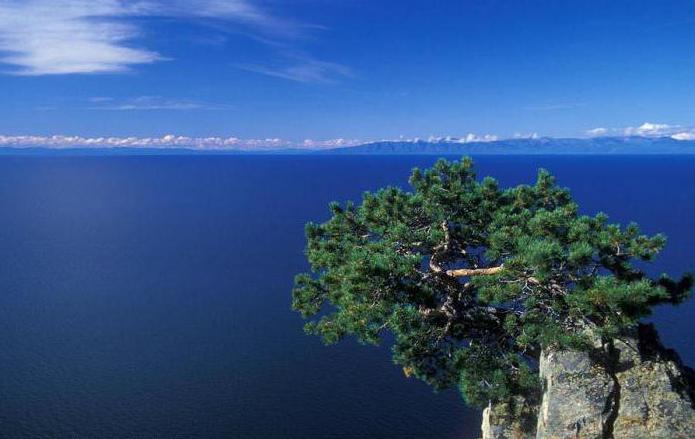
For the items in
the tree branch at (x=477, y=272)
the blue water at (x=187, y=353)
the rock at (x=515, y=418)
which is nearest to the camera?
the tree branch at (x=477, y=272)

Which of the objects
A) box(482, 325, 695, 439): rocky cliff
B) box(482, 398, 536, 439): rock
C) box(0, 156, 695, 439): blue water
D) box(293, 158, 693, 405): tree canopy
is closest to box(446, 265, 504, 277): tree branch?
box(293, 158, 693, 405): tree canopy

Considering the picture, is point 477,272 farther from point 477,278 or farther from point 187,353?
point 187,353

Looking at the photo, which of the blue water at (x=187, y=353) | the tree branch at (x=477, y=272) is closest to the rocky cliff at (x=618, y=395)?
the tree branch at (x=477, y=272)

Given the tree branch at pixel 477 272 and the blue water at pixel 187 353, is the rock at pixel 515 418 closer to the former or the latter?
the tree branch at pixel 477 272

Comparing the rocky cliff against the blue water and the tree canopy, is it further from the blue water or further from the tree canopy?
the blue water

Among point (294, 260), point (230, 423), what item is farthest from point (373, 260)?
point (294, 260)
